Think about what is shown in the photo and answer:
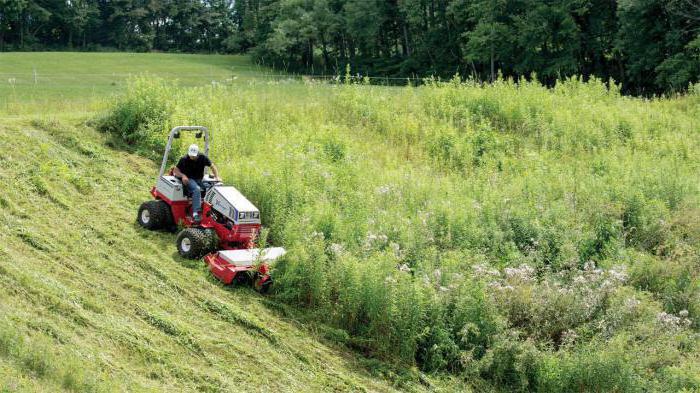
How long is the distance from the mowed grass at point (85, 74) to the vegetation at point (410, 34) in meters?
4.27

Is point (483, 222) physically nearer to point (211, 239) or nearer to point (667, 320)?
point (667, 320)

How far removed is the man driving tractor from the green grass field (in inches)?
33.6

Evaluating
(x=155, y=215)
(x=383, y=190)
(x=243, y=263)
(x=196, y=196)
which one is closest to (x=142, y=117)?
(x=155, y=215)

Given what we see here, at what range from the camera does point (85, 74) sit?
130 feet

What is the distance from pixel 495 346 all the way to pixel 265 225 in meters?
4.78

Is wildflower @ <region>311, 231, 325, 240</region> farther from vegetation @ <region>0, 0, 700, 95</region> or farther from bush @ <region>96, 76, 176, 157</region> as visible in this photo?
vegetation @ <region>0, 0, 700, 95</region>

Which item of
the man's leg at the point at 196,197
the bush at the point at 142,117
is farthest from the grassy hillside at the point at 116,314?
the bush at the point at 142,117

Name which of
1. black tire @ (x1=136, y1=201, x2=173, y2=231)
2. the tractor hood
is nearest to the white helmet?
the tractor hood

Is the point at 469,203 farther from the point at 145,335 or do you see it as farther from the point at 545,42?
the point at 545,42

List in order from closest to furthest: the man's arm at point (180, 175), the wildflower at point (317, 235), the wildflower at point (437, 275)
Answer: the wildflower at point (437, 275), the wildflower at point (317, 235), the man's arm at point (180, 175)

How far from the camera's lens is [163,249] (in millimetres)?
11688

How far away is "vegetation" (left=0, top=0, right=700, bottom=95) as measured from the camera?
35.6 m

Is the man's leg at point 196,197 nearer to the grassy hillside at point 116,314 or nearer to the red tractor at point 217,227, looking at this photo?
the red tractor at point 217,227

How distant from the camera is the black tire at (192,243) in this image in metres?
11.3
